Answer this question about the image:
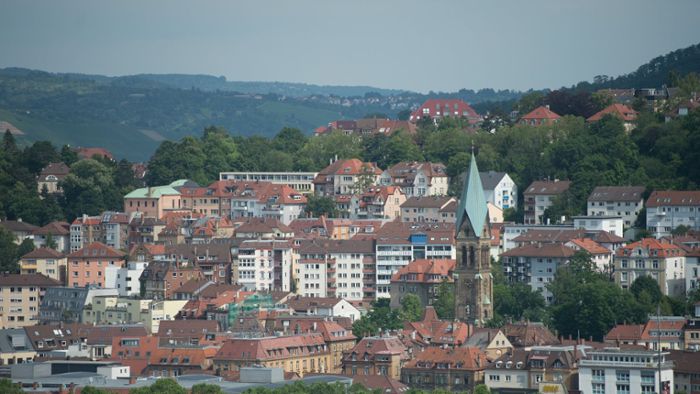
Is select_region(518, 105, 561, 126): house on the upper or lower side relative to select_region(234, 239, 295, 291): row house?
upper

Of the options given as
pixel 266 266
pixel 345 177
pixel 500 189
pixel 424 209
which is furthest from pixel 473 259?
pixel 345 177

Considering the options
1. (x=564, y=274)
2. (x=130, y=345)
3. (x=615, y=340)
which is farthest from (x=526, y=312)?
(x=130, y=345)

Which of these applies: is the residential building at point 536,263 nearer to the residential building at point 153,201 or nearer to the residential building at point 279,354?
the residential building at point 279,354

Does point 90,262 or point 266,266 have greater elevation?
point 90,262

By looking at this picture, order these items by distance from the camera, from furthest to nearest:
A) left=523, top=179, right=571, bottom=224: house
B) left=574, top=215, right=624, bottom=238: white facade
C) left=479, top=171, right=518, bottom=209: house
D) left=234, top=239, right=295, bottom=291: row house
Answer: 1. left=479, top=171, right=518, bottom=209: house
2. left=523, top=179, right=571, bottom=224: house
3. left=234, top=239, right=295, bottom=291: row house
4. left=574, top=215, right=624, bottom=238: white facade

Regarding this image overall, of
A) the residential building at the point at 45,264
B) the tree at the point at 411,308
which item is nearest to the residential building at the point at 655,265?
the tree at the point at 411,308

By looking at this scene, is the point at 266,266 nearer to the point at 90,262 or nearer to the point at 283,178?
the point at 90,262

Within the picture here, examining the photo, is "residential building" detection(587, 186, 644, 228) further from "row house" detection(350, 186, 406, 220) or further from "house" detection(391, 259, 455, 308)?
"row house" detection(350, 186, 406, 220)

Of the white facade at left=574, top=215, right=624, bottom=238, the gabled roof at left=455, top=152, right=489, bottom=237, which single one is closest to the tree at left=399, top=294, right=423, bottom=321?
the gabled roof at left=455, top=152, right=489, bottom=237
